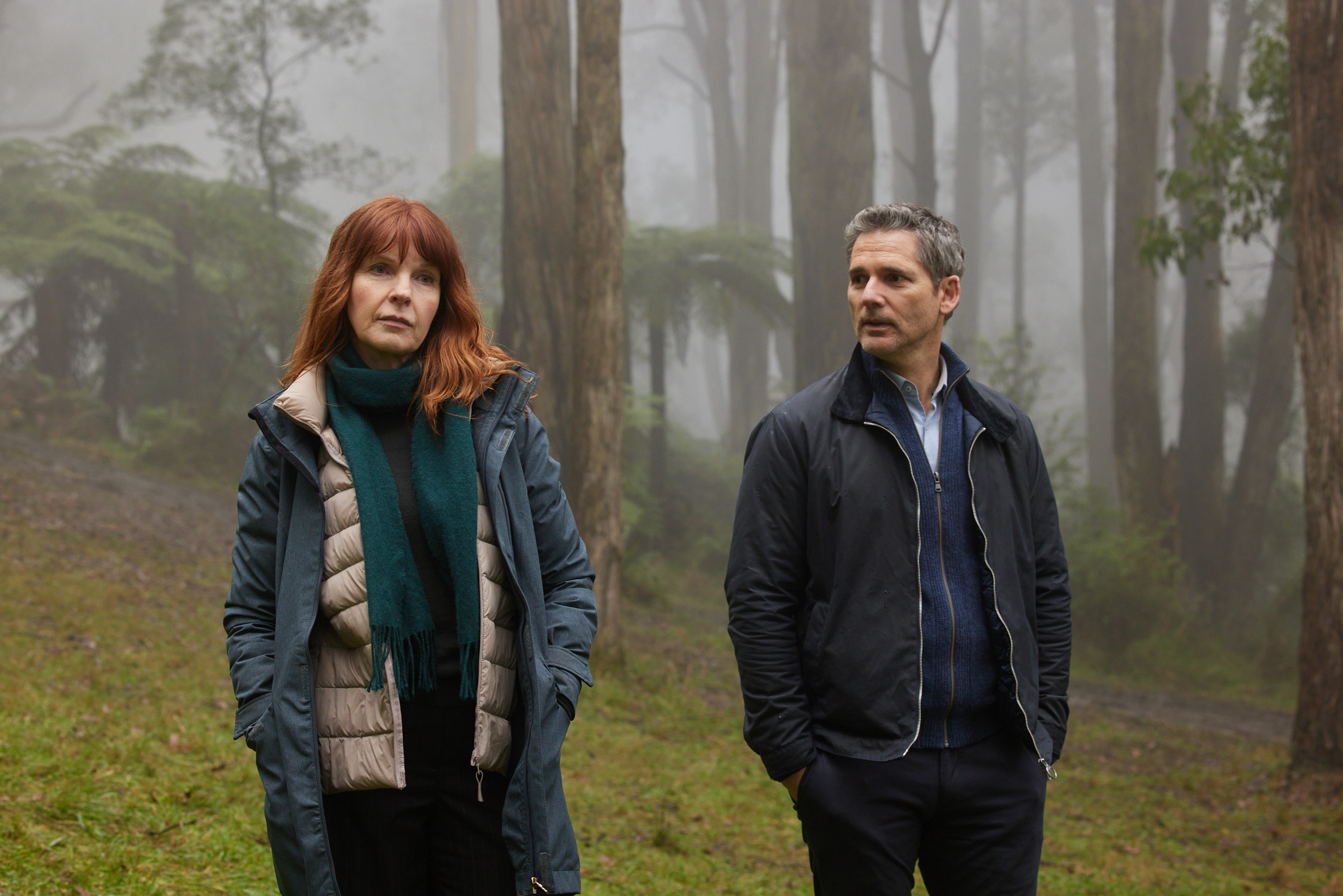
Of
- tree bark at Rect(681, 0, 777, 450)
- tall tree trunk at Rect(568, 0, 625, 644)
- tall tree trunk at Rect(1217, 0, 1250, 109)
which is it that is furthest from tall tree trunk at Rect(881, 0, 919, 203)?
tall tree trunk at Rect(568, 0, 625, 644)

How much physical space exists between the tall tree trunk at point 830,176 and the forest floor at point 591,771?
18.6 ft

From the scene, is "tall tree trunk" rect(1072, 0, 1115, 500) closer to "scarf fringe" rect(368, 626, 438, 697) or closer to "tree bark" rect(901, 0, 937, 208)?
"tree bark" rect(901, 0, 937, 208)

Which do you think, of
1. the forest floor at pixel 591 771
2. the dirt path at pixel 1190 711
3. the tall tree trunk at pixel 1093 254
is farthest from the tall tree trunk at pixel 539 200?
the tall tree trunk at pixel 1093 254

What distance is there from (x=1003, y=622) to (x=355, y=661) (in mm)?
1444

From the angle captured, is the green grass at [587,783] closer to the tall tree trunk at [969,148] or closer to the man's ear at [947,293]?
the man's ear at [947,293]

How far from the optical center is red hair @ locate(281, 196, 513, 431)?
2311 millimetres

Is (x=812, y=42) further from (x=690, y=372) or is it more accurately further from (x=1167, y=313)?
(x=690, y=372)

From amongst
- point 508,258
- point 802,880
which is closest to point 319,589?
point 802,880

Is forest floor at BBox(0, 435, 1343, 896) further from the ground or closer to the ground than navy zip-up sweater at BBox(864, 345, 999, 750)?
closer to the ground

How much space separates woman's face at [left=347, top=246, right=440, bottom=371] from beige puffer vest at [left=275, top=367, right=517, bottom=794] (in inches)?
7.0

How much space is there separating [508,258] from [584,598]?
31.2 feet

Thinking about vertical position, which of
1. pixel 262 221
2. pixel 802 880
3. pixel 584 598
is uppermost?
pixel 262 221

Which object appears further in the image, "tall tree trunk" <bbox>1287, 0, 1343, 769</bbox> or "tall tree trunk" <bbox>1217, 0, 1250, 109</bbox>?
"tall tree trunk" <bbox>1217, 0, 1250, 109</bbox>

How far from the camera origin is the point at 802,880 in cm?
498
